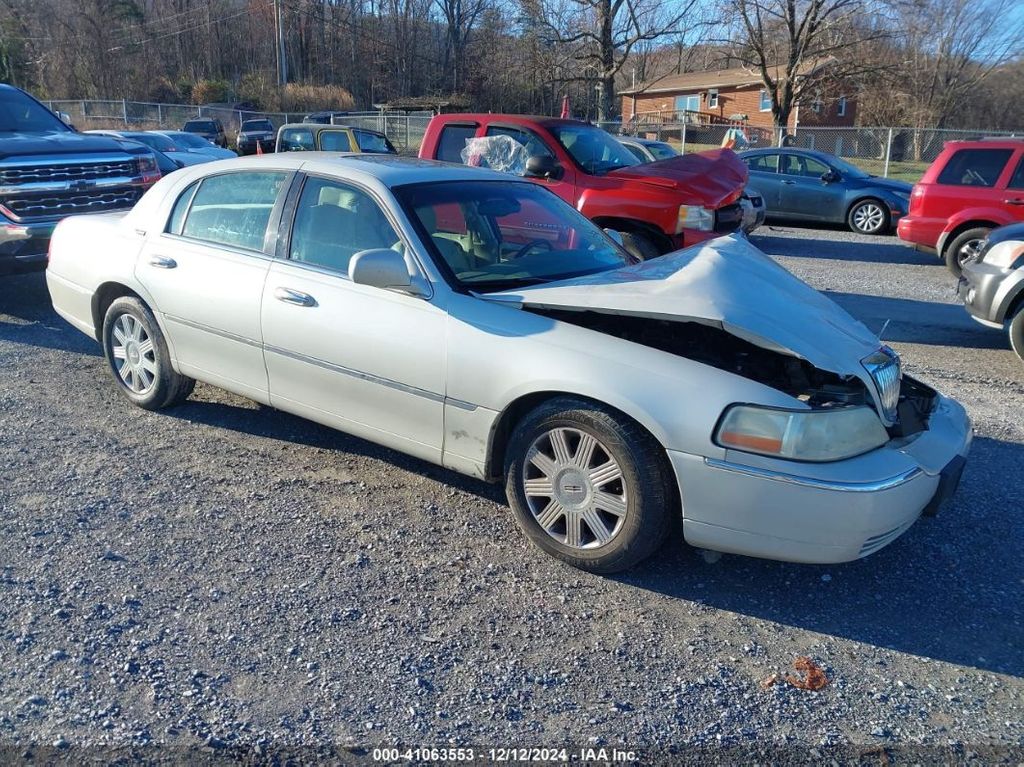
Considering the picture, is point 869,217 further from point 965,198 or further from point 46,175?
point 46,175

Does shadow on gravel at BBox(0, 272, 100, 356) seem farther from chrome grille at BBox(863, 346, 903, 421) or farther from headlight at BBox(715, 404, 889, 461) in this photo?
chrome grille at BBox(863, 346, 903, 421)

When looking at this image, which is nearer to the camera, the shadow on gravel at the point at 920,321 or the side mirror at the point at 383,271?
the side mirror at the point at 383,271

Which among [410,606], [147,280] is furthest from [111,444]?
[410,606]

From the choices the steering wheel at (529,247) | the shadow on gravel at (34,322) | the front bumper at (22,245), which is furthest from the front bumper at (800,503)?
the front bumper at (22,245)

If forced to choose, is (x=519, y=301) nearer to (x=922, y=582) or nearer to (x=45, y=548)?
(x=922, y=582)

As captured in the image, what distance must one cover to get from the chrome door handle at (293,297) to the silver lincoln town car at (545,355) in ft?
0.04

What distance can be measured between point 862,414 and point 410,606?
1935 millimetres

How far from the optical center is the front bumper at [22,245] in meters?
7.52

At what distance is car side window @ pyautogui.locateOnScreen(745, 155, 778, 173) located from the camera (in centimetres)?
1565

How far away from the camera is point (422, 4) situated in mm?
54531

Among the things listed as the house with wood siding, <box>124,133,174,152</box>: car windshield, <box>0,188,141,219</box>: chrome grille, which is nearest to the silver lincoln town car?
<box>0,188,141,219</box>: chrome grille

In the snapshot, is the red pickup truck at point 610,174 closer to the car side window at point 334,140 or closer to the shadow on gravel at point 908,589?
the shadow on gravel at point 908,589

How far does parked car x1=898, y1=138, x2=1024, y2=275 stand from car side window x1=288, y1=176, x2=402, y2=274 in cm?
905

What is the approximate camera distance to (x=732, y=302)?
353cm
